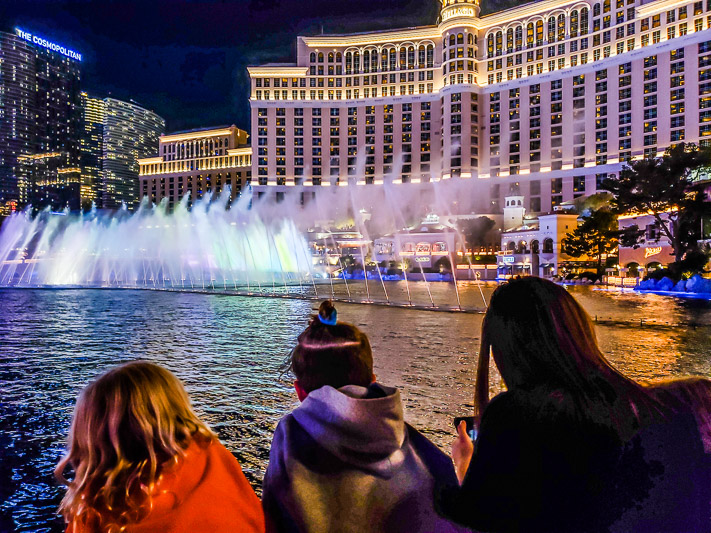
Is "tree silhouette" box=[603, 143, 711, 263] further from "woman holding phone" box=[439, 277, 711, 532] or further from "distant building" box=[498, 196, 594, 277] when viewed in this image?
"woman holding phone" box=[439, 277, 711, 532]

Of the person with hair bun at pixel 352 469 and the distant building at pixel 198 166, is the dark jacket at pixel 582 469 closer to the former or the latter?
the person with hair bun at pixel 352 469

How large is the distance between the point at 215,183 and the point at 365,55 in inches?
1874

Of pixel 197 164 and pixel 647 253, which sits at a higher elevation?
pixel 197 164

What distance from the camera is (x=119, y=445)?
1778 mm

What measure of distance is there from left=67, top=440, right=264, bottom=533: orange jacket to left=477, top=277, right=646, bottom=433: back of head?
1.04m

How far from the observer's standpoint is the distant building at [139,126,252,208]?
123 metres

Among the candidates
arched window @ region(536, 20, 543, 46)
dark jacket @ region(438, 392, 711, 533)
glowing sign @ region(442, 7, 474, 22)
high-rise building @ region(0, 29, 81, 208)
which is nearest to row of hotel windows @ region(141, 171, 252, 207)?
high-rise building @ region(0, 29, 81, 208)

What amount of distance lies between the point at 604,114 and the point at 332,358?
93.0 metres

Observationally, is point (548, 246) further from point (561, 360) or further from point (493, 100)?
point (561, 360)

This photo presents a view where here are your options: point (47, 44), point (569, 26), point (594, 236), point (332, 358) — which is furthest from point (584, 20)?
point (47, 44)

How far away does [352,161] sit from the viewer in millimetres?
102625

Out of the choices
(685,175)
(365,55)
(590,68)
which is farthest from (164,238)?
(590,68)

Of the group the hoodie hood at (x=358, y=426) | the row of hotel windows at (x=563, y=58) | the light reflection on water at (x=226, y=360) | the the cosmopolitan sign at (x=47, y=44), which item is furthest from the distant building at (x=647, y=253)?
the the cosmopolitan sign at (x=47, y=44)

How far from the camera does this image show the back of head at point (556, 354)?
1529 mm
